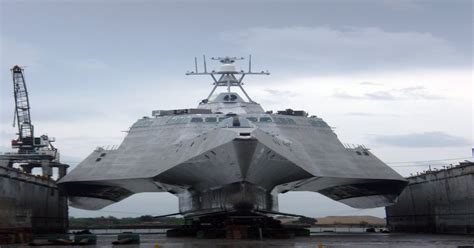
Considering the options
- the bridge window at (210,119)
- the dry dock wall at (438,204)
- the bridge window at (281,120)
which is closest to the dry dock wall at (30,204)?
the bridge window at (210,119)

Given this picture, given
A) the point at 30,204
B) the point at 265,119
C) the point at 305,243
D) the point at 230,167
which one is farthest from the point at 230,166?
the point at 30,204

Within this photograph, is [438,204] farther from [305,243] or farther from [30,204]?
[30,204]

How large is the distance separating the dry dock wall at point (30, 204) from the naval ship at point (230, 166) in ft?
11.1

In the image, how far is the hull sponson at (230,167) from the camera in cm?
3500

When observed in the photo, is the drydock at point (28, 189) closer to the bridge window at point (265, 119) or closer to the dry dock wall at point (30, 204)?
the dry dock wall at point (30, 204)

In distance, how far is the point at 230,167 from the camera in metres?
35.0

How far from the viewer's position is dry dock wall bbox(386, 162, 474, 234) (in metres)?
42.8

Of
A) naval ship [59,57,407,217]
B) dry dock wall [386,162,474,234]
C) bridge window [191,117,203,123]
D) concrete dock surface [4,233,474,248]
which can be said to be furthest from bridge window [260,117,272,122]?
dry dock wall [386,162,474,234]

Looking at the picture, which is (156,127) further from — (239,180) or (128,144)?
(239,180)

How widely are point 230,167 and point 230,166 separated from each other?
0.37ft

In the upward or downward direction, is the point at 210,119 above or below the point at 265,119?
above

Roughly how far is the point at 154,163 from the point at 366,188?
1735cm

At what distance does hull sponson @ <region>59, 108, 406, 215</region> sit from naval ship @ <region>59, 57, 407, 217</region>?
7cm

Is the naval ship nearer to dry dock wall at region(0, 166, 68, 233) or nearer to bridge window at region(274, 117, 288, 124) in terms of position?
bridge window at region(274, 117, 288, 124)
